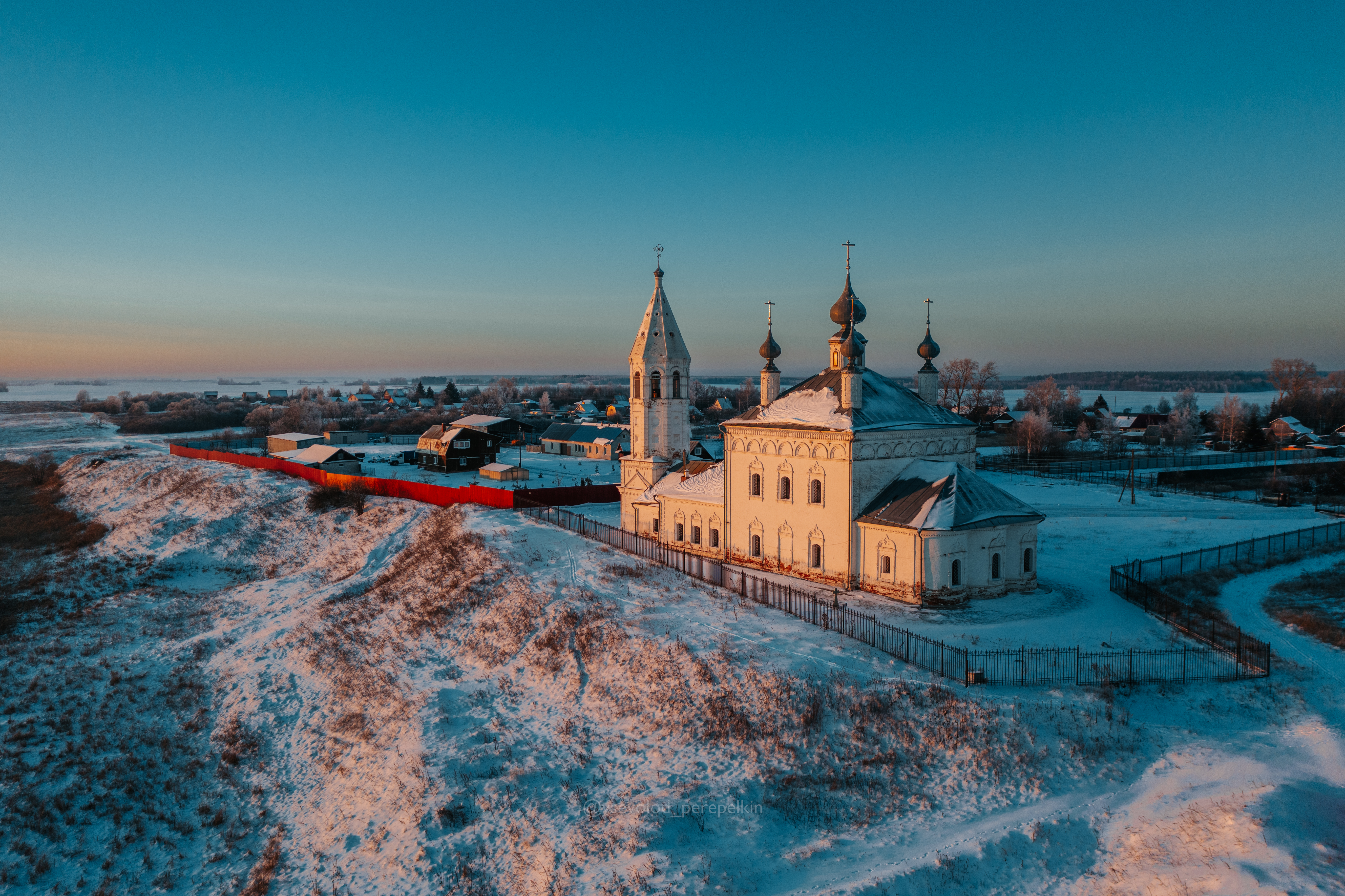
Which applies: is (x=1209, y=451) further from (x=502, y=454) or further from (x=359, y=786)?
(x=359, y=786)

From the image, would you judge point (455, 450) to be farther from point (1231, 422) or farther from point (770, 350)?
point (1231, 422)

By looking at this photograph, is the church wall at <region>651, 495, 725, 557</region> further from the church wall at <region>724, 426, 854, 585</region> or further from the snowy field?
the snowy field

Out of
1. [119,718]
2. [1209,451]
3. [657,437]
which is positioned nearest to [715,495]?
[657,437]

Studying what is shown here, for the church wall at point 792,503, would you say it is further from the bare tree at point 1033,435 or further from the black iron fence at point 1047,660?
the bare tree at point 1033,435

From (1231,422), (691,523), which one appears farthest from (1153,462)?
(691,523)

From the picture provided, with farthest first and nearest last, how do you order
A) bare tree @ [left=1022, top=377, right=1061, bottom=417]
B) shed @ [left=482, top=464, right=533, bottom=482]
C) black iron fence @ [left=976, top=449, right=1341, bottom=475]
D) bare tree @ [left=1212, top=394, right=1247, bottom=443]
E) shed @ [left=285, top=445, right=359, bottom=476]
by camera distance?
bare tree @ [left=1022, top=377, right=1061, bottom=417], bare tree @ [left=1212, top=394, right=1247, bottom=443], black iron fence @ [left=976, top=449, right=1341, bottom=475], shed @ [left=285, top=445, right=359, bottom=476], shed @ [left=482, top=464, right=533, bottom=482]


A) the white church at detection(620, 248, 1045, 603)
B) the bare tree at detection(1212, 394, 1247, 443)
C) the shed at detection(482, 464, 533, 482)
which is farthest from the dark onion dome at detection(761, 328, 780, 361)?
the bare tree at detection(1212, 394, 1247, 443)
